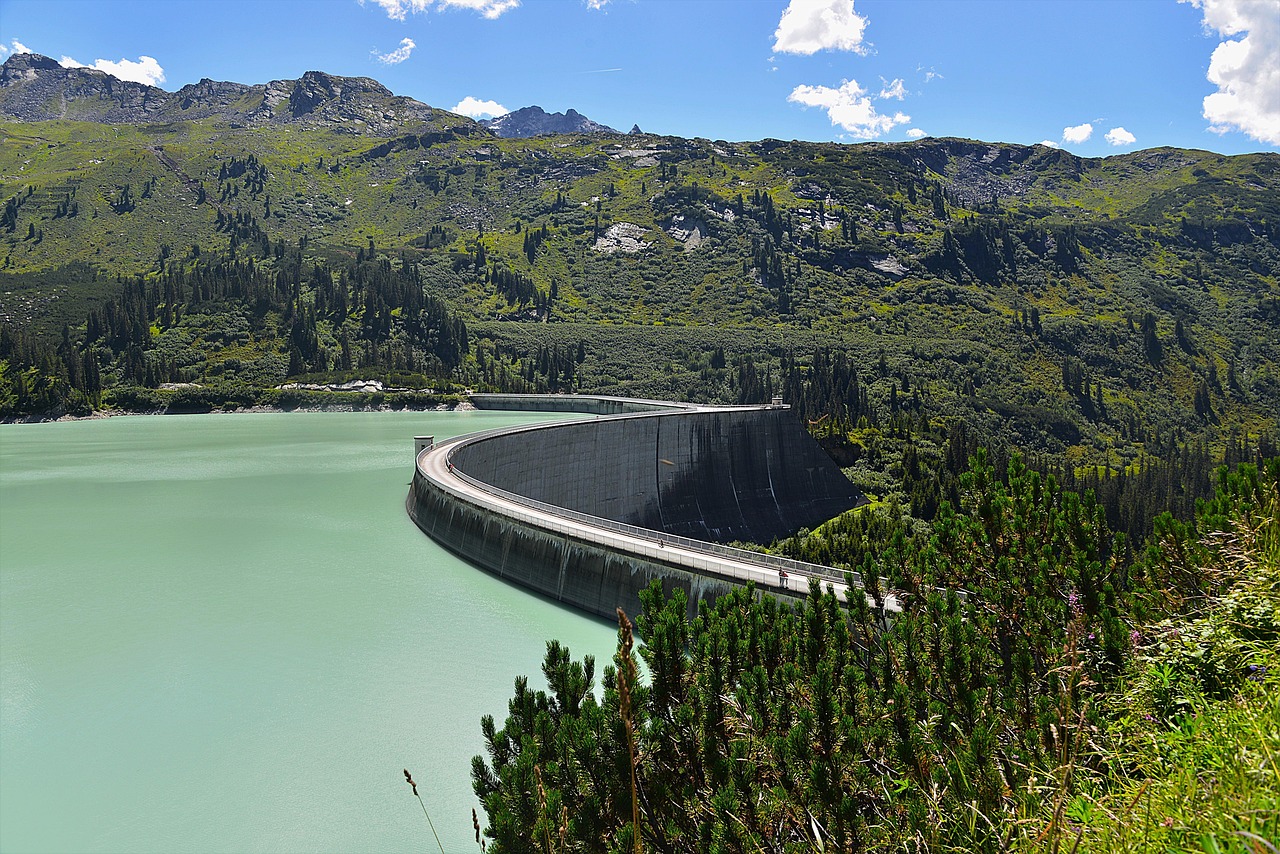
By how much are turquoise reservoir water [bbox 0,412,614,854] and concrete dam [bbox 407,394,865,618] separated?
1.32 meters

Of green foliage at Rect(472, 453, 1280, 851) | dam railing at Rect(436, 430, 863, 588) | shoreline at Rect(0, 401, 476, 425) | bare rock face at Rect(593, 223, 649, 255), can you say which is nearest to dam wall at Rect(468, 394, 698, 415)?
shoreline at Rect(0, 401, 476, 425)

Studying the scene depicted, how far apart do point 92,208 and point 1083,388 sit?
22266 cm

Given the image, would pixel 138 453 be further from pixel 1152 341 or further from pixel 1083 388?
pixel 1152 341

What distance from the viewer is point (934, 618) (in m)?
8.43

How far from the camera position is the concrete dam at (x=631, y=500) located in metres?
22.4

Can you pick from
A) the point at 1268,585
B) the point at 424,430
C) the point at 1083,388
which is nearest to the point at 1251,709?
the point at 1268,585

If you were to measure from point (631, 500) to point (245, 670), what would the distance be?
91.3 feet

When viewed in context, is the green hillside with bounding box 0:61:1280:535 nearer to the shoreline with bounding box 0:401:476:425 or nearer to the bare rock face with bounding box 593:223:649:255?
the bare rock face with bounding box 593:223:649:255

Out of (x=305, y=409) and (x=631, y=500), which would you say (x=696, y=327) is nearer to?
(x=305, y=409)

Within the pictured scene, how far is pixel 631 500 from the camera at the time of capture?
4544cm

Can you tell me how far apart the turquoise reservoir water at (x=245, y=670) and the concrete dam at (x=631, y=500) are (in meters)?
1.32

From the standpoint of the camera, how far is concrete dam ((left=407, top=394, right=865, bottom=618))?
2236cm

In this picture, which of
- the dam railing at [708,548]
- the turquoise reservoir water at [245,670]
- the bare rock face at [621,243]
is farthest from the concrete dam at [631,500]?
the bare rock face at [621,243]

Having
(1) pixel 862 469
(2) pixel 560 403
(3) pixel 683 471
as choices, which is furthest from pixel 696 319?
(3) pixel 683 471
